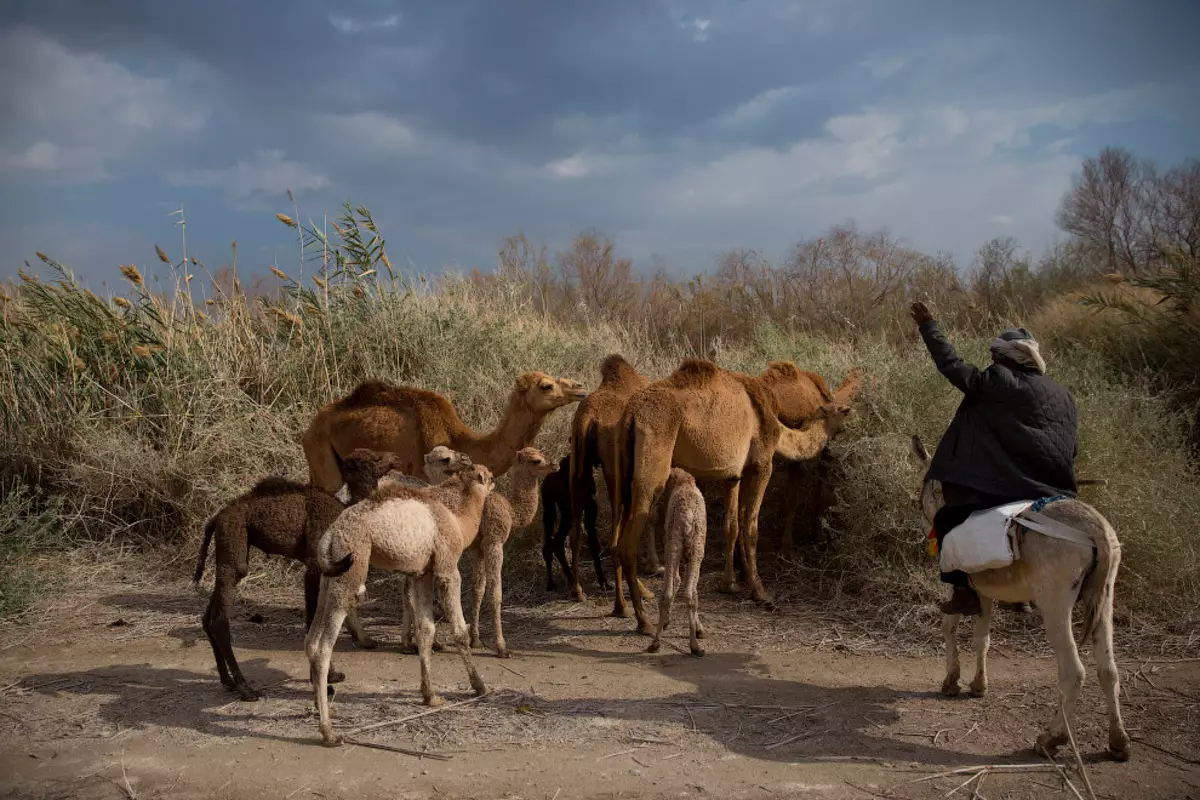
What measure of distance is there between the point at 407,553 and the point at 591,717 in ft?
4.73

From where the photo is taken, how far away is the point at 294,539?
239 inches

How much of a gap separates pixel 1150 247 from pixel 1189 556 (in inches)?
415

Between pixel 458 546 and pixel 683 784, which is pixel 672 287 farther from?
pixel 683 784

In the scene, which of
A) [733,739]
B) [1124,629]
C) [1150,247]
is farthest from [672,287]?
[733,739]

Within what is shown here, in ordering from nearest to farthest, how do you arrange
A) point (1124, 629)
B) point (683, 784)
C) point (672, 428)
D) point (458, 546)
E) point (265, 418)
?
point (683, 784) < point (458, 546) < point (1124, 629) < point (672, 428) < point (265, 418)

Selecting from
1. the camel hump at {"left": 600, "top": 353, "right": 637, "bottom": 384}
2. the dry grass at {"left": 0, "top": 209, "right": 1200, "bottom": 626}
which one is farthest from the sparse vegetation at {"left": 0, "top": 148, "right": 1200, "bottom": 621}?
the camel hump at {"left": 600, "top": 353, "right": 637, "bottom": 384}

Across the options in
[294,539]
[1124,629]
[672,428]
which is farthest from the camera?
[672,428]

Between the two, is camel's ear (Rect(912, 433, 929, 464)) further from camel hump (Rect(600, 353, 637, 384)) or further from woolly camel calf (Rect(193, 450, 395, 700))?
woolly camel calf (Rect(193, 450, 395, 700))

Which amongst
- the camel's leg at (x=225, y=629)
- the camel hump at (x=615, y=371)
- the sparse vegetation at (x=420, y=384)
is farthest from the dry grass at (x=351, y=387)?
the camel's leg at (x=225, y=629)

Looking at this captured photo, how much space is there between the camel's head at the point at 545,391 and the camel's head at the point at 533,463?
48.7 inches

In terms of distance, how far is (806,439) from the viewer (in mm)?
8133

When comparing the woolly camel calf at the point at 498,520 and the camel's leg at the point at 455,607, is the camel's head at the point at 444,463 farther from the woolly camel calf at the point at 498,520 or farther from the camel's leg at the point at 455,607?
the camel's leg at the point at 455,607

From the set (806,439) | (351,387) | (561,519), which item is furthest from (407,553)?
(351,387)

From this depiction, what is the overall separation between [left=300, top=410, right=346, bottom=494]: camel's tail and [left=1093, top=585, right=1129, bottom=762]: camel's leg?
5837 mm
